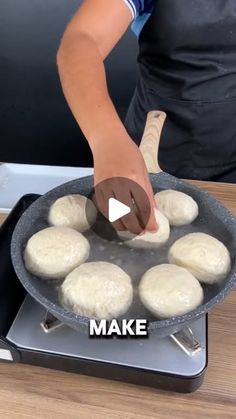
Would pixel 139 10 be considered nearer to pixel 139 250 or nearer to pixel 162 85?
pixel 162 85

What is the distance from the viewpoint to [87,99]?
→ 759 mm

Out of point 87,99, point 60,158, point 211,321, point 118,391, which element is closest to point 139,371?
point 118,391

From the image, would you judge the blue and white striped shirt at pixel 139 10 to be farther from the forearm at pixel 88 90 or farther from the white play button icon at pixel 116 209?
the white play button icon at pixel 116 209

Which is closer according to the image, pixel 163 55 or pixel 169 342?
pixel 169 342

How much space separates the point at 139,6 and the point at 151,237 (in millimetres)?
544

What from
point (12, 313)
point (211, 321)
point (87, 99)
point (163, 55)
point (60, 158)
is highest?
point (87, 99)

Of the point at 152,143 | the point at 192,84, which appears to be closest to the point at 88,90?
the point at 152,143

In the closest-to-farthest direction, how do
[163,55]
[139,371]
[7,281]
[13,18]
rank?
1. [139,371]
2. [7,281]
3. [163,55]
4. [13,18]

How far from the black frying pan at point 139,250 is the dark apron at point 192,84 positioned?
0.91ft

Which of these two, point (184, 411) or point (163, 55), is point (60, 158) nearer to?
point (163, 55)

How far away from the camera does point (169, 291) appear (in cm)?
65

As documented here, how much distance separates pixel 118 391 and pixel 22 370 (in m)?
0.15

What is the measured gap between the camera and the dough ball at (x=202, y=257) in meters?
0.70

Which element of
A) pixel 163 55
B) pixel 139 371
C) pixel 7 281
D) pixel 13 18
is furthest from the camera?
pixel 13 18
